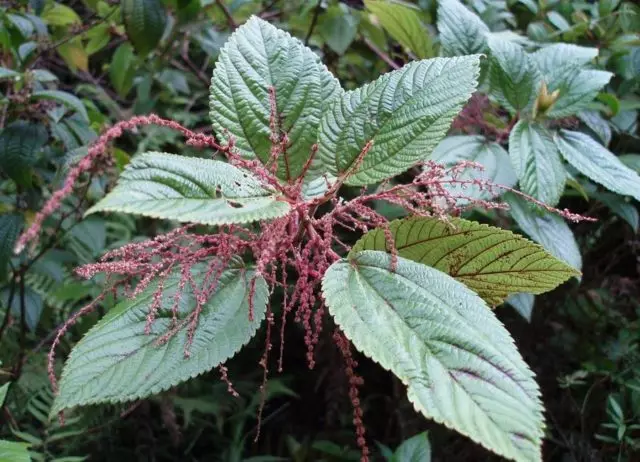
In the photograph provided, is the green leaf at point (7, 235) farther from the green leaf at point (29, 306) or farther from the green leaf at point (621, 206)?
the green leaf at point (621, 206)

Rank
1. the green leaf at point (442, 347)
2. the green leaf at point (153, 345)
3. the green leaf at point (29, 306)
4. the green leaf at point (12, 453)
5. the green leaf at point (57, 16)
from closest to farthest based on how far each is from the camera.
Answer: the green leaf at point (442, 347) < the green leaf at point (153, 345) < the green leaf at point (12, 453) < the green leaf at point (29, 306) < the green leaf at point (57, 16)

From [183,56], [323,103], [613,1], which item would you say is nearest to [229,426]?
[183,56]

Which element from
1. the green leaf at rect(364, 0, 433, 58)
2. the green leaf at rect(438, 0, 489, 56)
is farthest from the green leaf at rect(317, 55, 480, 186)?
the green leaf at rect(364, 0, 433, 58)

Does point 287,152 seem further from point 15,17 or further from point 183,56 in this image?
point 183,56

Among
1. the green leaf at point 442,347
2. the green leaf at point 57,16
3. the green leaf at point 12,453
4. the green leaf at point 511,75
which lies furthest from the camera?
the green leaf at point 57,16

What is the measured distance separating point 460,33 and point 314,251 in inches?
21.8

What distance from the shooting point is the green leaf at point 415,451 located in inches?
39.8

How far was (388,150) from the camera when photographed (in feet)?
1.86

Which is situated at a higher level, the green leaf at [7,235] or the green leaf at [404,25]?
the green leaf at [404,25]

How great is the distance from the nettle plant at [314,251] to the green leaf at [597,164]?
330 mm

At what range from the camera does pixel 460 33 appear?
37.8 inches

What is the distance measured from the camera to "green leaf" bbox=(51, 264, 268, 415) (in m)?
0.52

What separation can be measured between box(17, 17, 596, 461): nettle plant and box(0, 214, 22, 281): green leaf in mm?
545

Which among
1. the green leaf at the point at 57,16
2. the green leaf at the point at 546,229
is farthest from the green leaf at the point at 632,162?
the green leaf at the point at 57,16
